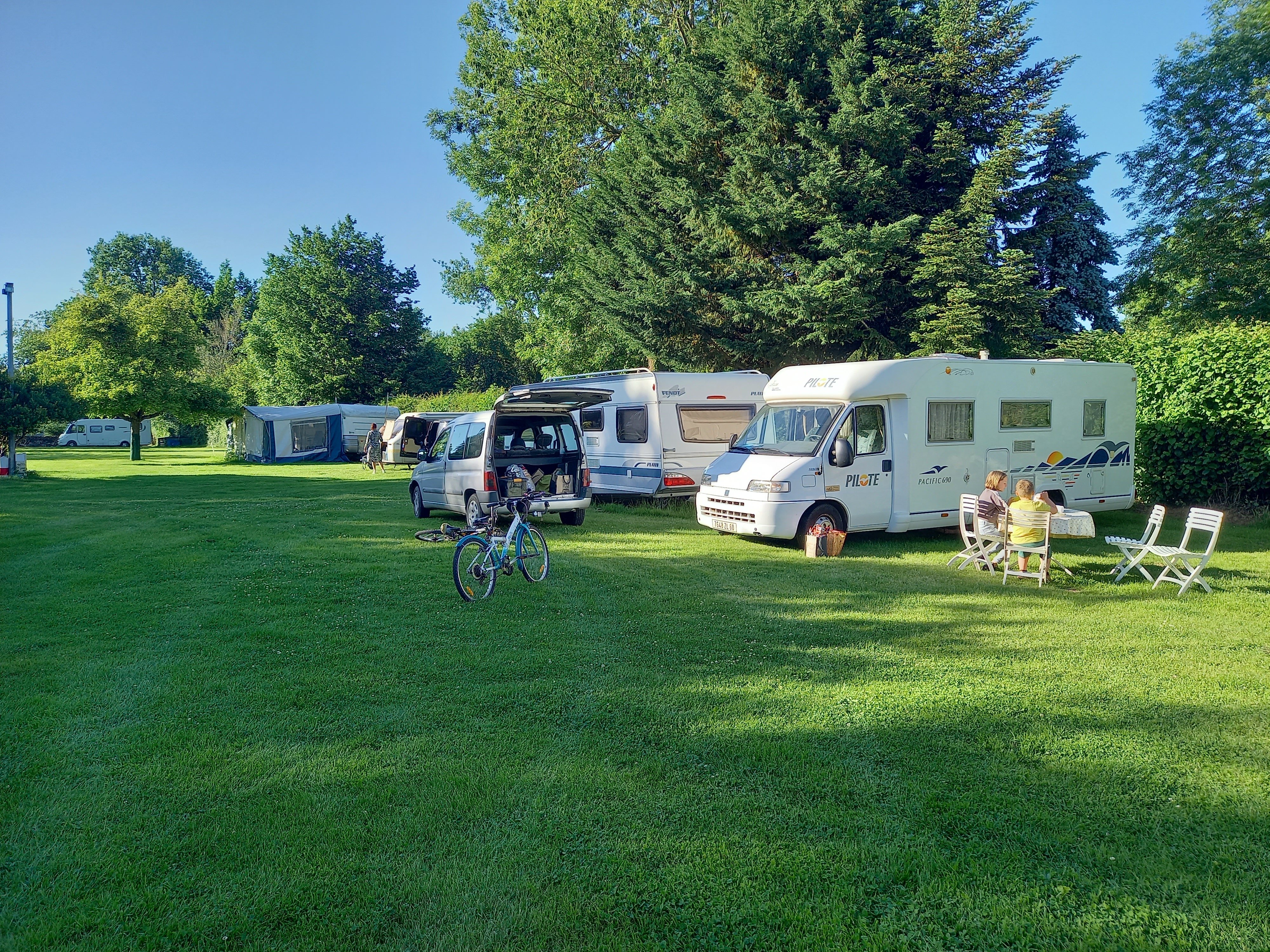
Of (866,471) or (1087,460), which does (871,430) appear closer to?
(866,471)

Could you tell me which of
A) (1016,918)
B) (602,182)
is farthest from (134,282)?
(1016,918)

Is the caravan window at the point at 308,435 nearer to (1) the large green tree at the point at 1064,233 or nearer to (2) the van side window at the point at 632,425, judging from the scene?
(2) the van side window at the point at 632,425

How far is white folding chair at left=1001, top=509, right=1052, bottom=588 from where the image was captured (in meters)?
9.04

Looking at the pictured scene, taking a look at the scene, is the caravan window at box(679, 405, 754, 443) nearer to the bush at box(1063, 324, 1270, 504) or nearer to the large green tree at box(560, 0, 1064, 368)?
the large green tree at box(560, 0, 1064, 368)

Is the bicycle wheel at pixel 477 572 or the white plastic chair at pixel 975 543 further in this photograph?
the white plastic chair at pixel 975 543

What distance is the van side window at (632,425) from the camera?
15422 mm

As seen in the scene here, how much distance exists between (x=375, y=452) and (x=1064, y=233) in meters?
21.8

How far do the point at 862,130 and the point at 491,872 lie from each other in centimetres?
2086

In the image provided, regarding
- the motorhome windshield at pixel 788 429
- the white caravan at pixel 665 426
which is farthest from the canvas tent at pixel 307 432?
the motorhome windshield at pixel 788 429

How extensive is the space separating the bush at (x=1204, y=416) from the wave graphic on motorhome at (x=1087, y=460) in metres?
2.02

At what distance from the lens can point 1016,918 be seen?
309 centimetres

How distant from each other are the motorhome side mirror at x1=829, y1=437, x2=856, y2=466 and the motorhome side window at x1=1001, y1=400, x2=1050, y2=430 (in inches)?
109

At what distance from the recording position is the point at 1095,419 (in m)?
13.2

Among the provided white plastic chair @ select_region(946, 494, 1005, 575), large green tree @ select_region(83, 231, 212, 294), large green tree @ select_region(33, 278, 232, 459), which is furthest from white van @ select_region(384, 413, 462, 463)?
large green tree @ select_region(83, 231, 212, 294)
